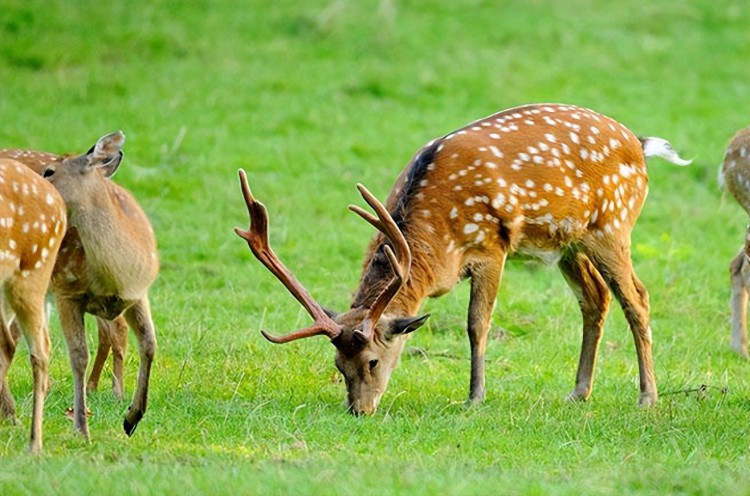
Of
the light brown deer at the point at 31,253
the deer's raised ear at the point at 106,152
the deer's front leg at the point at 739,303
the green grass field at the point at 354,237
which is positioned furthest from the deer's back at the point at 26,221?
the deer's front leg at the point at 739,303

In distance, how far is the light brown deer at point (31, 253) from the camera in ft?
23.6

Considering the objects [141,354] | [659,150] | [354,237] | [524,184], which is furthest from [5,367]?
[354,237]

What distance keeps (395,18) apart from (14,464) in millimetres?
13243

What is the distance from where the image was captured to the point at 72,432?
7.57 meters

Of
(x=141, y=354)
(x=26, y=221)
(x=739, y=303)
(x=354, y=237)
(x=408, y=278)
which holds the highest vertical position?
(x=26, y=221)

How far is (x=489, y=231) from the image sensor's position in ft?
28.8

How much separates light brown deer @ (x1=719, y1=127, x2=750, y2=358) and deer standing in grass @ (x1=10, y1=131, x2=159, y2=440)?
4.49m

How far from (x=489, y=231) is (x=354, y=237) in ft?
13.2

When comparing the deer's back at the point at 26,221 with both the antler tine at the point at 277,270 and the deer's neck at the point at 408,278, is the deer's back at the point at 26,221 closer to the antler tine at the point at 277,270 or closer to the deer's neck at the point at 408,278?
the antler tine at the point at 277,270

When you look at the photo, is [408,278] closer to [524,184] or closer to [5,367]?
[524,184]

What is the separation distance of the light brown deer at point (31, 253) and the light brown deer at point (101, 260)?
339mm

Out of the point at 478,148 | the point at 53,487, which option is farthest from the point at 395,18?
the point at 53,487

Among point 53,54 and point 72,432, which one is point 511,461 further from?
point 53,54

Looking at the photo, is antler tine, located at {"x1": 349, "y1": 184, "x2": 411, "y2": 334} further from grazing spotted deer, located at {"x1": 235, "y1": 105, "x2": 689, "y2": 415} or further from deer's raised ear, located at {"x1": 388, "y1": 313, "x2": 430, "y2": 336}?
deer's raised ear, located at {"x1": 388, "y1": 313, "x2": 430, "y2": 336}
